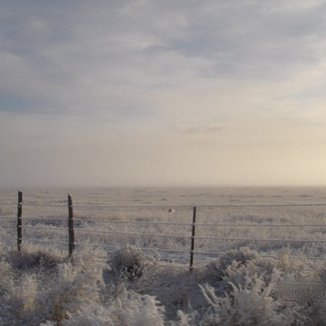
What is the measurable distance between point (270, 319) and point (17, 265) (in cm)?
810

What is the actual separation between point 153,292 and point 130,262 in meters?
1.36

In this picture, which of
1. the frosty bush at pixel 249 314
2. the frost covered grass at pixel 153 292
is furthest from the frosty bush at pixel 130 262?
the frosty bush at pixel 249 314

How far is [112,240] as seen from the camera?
19.7m

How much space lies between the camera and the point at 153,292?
10977 mm

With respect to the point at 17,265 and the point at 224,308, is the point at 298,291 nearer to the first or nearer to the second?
the point at 224,308

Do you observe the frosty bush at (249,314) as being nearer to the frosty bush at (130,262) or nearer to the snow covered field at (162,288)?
the snow covered field at (162,288)

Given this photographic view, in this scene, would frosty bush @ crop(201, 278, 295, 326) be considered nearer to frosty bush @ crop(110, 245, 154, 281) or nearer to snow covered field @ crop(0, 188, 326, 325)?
snow covered field @ crop(0, 188, 326, 325)

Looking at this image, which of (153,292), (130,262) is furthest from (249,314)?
(130,262)

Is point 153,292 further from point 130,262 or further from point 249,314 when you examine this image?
point 249,314

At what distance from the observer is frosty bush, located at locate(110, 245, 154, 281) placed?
11852 mm

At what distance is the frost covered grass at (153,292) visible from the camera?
623 cm

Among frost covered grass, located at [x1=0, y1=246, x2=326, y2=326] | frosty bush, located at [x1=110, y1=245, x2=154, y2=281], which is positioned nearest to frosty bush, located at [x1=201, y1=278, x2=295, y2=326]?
frost covered grass, located at [x1=0, y1=246, x2=326, y2=326]

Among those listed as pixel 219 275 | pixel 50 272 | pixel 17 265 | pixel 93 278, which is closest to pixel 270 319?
pixel 93 278

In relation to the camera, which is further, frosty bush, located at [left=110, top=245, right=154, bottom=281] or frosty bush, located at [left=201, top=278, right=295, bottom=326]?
frosty bush, located at [left=110, top=245, right=154, bottom=281]
